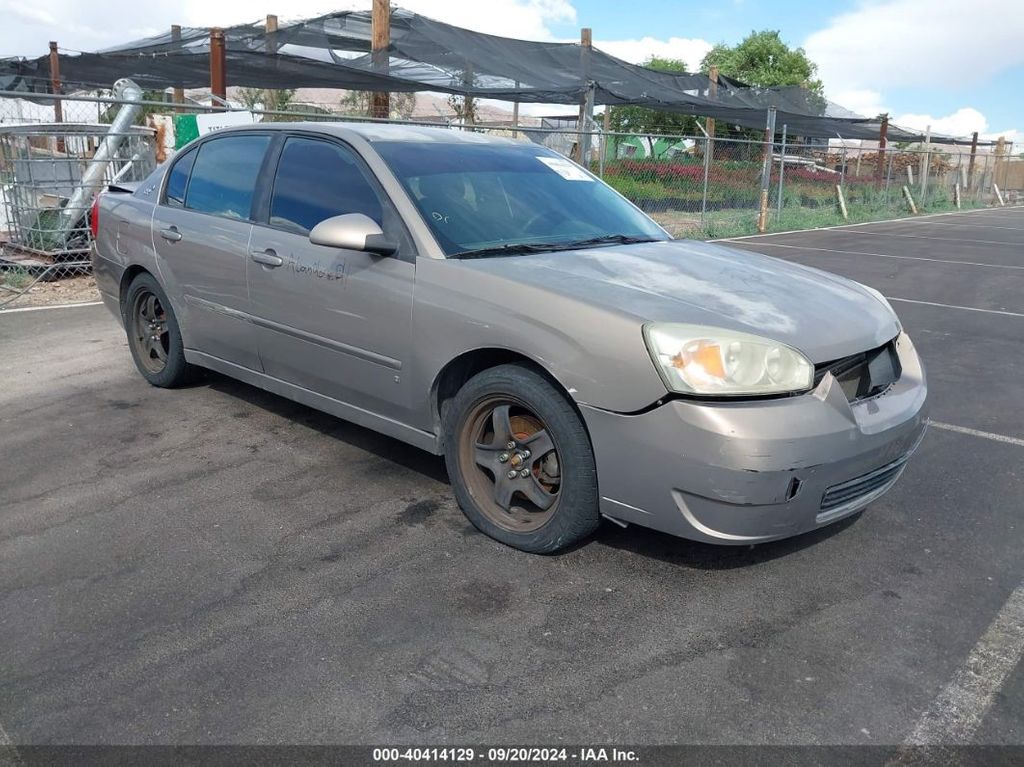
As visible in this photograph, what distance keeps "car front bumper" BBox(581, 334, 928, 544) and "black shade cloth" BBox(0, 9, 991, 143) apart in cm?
1050

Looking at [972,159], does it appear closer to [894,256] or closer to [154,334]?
[894,256]

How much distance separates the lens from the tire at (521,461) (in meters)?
3.22

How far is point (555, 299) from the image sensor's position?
3270mm

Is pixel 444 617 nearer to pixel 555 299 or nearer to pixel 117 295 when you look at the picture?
pixel 555 299

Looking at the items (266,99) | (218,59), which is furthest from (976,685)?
(266,99)

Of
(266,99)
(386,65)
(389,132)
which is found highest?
(266,99)

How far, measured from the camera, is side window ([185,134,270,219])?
4.59 metres

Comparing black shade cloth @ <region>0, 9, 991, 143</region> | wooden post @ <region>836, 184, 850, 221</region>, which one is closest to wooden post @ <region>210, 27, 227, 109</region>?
black shade cloth @ <region>0, 9, 991, 143</region>

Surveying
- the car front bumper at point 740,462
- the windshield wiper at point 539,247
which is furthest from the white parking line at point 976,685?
the windshield wiper at point 539,247

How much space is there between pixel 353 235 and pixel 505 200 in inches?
33.1

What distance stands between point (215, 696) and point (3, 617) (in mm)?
935

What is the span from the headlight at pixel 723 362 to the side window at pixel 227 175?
250 cm

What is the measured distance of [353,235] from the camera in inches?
144

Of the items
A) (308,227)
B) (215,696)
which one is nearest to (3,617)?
(215,696)
